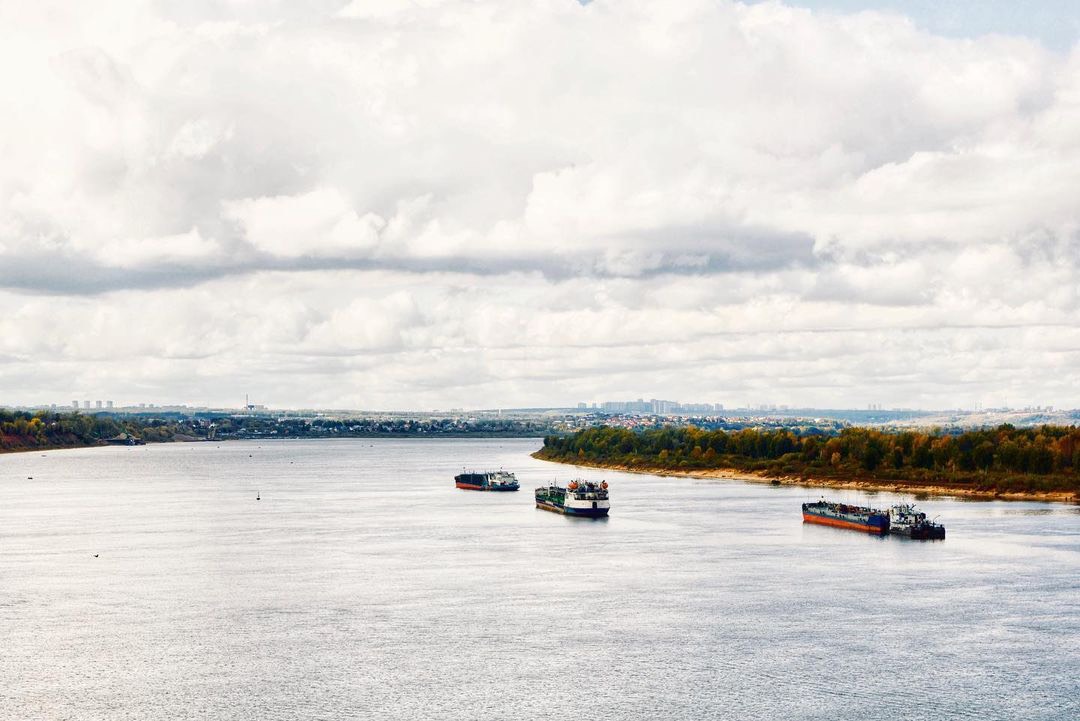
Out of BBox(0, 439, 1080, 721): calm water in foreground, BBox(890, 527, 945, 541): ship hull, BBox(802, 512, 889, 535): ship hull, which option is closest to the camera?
BBox(0, 439, 1080, 721): calm water in foreground

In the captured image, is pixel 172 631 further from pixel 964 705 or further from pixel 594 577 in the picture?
pixel 964 705

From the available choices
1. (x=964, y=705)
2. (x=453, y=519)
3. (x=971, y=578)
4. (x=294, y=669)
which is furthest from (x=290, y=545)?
(x=964, y=705)

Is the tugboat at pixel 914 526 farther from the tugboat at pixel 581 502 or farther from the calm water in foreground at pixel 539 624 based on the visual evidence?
the tugboat at pixel 581 502

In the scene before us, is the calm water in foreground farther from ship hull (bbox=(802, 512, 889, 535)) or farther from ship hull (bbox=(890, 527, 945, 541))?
ship hull (bbox=(802, 512, 889, 535))

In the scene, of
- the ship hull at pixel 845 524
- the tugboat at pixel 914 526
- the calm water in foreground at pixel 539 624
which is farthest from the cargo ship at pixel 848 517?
the calm water in foreground at pixel 539 624

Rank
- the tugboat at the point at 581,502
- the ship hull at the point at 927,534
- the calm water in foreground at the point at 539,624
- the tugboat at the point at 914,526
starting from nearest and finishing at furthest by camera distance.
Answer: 1. the calm water in foreground at the point at 539,624
2. the ship hull at the point at 927,534
3. the tugboat at the point at 914,526
4. the tugboat at the point at 581,502

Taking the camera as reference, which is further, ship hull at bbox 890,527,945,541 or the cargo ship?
the cargo ship

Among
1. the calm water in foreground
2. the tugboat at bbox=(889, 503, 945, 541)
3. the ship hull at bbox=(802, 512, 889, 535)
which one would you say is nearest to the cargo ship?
the ship hull at bbox=(802, 512, 889, 535)
